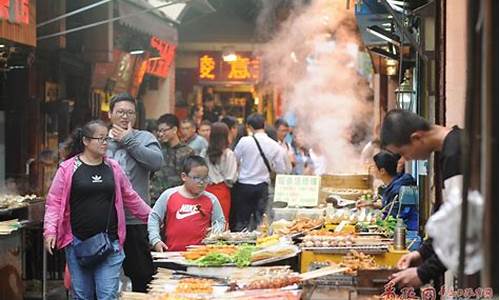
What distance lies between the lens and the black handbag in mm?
7996

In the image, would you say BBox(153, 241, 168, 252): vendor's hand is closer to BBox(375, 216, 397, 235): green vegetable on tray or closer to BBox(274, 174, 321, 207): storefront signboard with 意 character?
BBox(375, 216, 397, 235): green vegetable on tray

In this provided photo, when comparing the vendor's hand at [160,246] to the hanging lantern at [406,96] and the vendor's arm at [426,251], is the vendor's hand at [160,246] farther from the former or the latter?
the hanging lantern at [406,96]

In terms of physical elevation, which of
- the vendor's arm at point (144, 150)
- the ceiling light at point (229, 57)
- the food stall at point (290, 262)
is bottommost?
the food stall at point (290, 262)

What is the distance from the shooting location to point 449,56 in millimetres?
7324

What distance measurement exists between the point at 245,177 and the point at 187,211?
199 inches

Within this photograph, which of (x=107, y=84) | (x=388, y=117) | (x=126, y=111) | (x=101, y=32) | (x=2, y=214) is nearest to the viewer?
(x=388, y=117)

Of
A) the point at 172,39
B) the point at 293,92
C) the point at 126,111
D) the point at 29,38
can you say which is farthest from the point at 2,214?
the point at 293,92

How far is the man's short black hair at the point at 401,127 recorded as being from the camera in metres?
5.19

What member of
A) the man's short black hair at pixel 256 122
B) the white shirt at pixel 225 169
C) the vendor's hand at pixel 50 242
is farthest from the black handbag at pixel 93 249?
the man's short black hair at pixel 256 122

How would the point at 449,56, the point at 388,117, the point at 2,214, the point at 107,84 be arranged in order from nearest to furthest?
the point at 388,117 → the point at 449,56 → the point at 2,214 → the point at 107,84

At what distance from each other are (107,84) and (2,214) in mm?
9818

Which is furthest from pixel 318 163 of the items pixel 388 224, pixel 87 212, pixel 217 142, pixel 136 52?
pixel 87 212

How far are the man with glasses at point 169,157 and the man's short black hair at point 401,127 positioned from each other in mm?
6720

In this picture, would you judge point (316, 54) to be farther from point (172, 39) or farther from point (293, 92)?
point (172, 39)
